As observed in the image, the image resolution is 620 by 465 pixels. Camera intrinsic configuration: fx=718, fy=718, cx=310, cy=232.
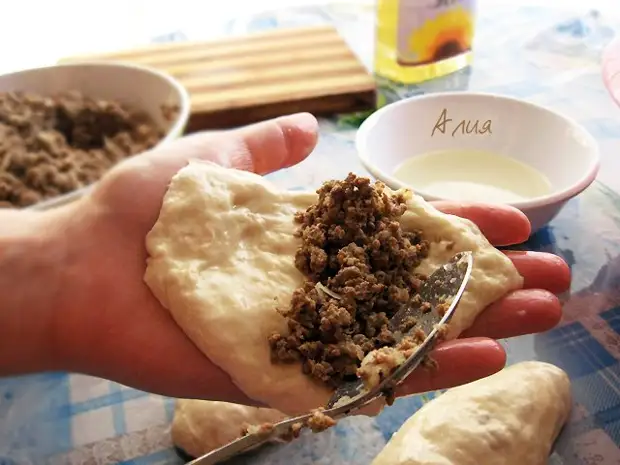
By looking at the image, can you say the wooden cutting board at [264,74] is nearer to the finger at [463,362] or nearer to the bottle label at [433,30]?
the bottle label at [433,30]

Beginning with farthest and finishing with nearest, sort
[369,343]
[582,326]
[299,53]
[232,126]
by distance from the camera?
[299,53] < [232,126] < [582,326] < [369,343]

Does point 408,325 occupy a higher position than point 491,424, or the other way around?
point 408,325

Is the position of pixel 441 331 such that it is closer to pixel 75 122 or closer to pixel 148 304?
A: pixel 148 304

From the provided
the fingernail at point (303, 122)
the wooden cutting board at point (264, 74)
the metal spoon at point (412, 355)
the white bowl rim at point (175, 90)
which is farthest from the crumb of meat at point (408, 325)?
the wooden cutting board at point (264, 74)

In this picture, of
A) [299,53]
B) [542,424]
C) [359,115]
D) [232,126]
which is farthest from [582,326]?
[299,53]

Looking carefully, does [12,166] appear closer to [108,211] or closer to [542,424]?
[108,211]

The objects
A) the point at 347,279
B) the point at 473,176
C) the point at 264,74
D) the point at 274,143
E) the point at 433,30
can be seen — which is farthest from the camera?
the point at 264,74

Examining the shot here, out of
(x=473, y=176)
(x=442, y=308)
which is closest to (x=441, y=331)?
(x=442, y=308)
